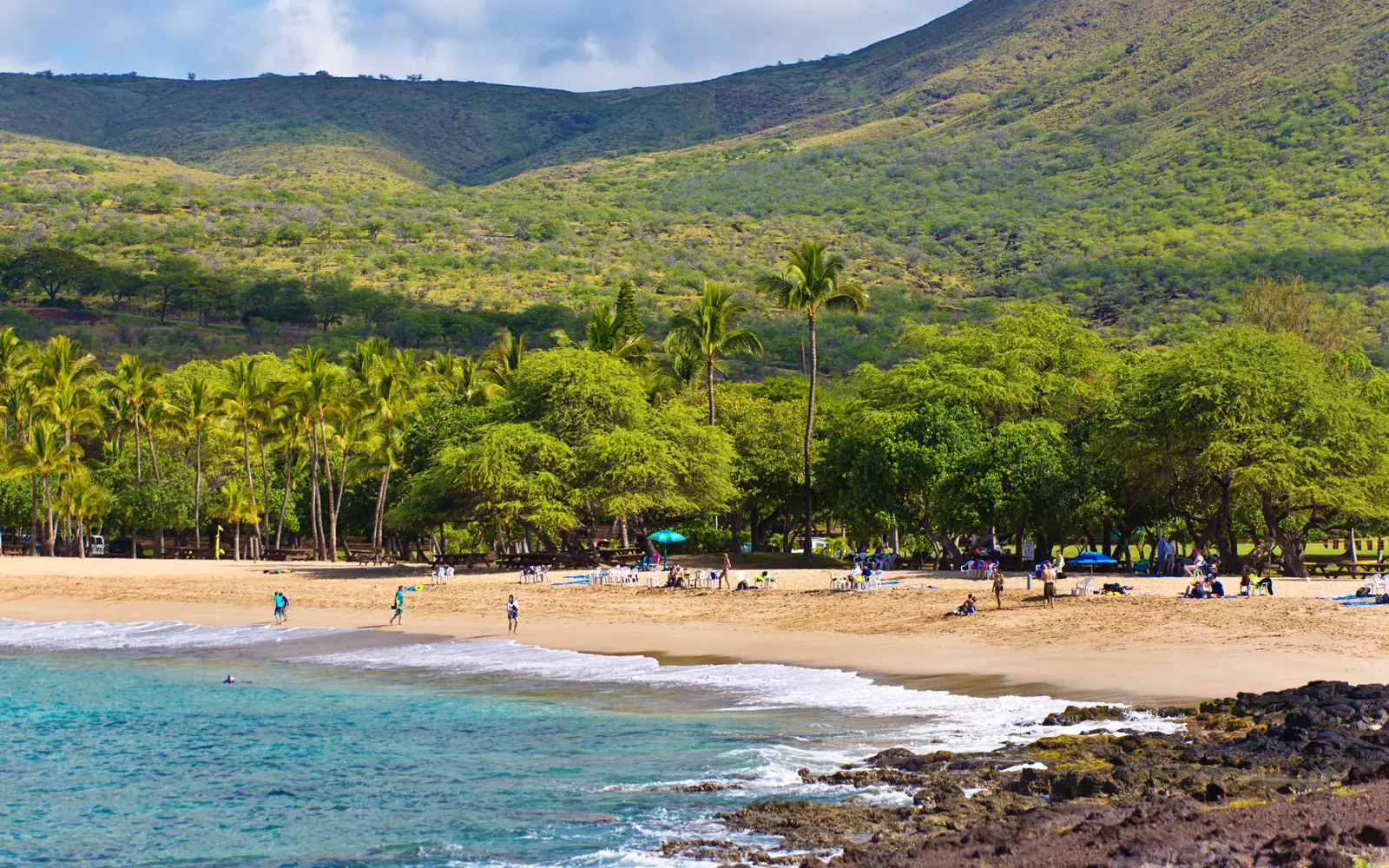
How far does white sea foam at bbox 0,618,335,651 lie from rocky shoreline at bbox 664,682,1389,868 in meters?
22.7

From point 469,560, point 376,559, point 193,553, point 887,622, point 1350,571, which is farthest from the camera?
point 193,553

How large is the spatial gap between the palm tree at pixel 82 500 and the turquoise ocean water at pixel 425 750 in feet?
107

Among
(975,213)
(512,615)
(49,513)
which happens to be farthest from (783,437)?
(975,213)

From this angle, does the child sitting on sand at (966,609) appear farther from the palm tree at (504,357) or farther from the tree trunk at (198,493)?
the tree trunk at (198,493)

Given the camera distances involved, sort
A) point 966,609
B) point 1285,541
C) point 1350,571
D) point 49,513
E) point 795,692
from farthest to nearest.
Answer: point 49,513 → point 1350,571 → point 1285,541 → point 966,609 → point 795,692

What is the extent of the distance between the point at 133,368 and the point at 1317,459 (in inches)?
2015

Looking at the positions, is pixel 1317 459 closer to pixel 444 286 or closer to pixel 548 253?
pixel 444 286

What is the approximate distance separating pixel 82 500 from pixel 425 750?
4737 cm

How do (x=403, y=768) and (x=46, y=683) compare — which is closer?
(x=403, y=768)

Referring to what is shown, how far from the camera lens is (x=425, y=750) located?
62.6 feet

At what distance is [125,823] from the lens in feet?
50.8

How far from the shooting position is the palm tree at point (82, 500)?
5928 centimetres

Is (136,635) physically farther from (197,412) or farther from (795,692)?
(197,412)

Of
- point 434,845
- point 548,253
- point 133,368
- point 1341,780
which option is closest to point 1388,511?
point 1341,780
